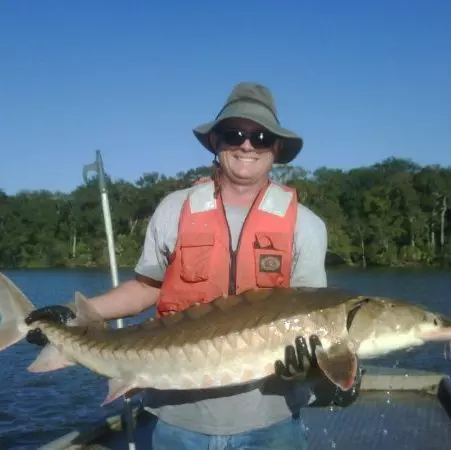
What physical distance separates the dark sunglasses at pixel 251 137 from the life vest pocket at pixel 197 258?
56 centimetres

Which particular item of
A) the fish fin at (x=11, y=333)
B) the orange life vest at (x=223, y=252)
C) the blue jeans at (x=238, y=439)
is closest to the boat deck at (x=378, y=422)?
the fish fin at (x=11, y=333)

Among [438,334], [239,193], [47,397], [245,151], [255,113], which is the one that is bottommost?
[47,397]

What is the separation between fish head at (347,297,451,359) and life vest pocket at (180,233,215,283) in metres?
0.88

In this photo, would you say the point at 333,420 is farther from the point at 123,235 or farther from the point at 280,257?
the point at 123,235

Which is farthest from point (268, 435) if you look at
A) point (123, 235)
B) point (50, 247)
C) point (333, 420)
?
point (50, 247)

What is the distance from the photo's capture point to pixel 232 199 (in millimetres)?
4266

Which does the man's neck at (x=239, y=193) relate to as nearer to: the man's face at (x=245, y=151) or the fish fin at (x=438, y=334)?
the man's face at (x=245, y=151)

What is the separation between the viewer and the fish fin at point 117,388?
394 centimetres

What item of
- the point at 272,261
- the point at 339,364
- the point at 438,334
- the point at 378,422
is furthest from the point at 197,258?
the point at 378,422

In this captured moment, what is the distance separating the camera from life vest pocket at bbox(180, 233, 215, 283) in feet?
13.4

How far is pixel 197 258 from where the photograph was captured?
4.07 metres

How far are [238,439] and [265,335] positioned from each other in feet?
1.87

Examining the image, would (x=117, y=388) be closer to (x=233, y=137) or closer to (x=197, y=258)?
(x=197, y=258)

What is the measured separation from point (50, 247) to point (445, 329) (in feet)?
294
